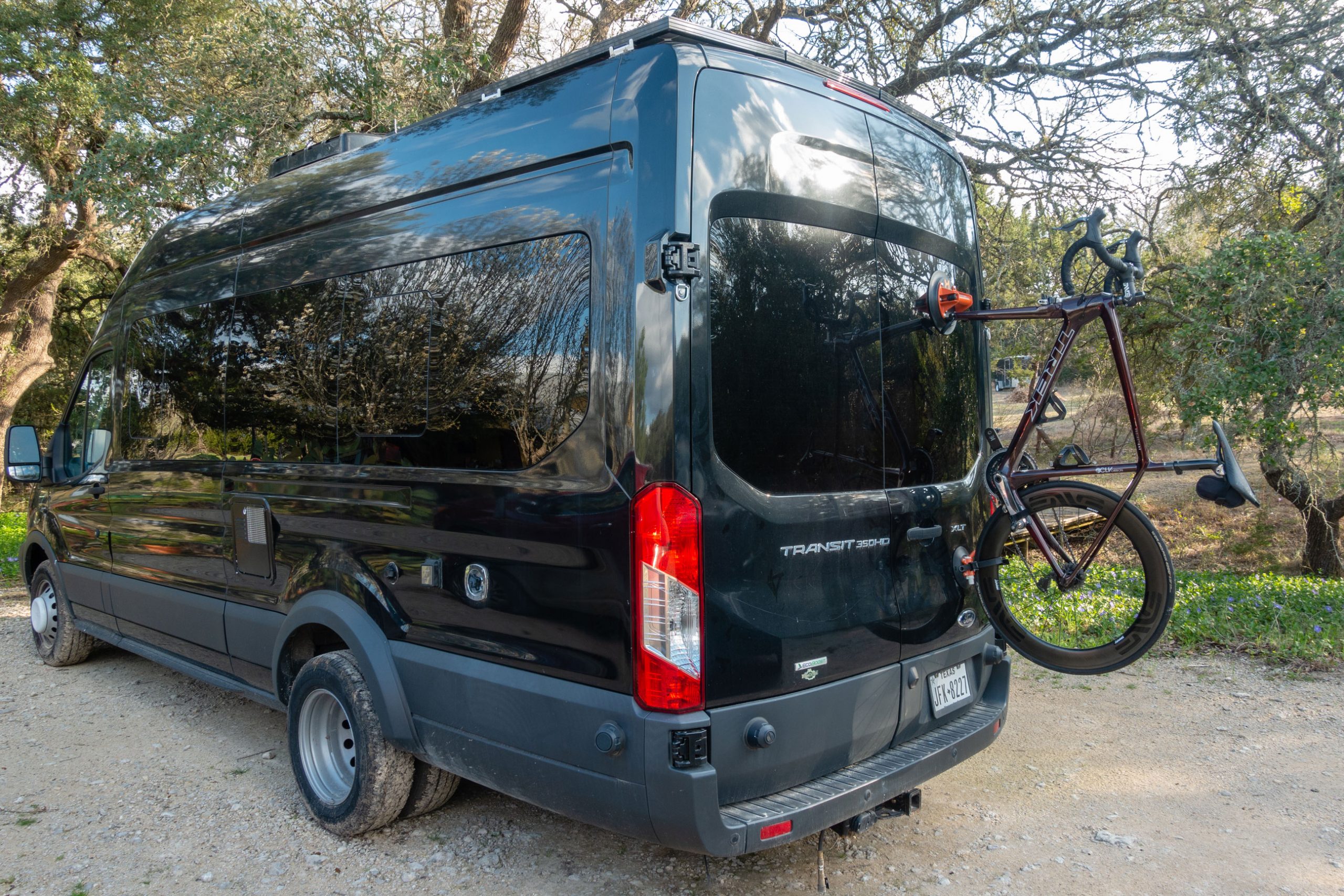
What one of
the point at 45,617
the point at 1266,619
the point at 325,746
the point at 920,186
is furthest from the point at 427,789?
the point at 1266,619

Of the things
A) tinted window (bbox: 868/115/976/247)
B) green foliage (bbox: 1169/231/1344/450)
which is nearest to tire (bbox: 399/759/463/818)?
tinted window (bbox: 868/115/976/247)

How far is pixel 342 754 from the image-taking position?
3771mm

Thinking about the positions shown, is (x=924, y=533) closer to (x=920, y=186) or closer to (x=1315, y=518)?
(x=920, y=186)

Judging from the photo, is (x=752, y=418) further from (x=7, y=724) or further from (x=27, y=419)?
(x=27, y=419)

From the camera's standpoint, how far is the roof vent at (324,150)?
13.3 ft

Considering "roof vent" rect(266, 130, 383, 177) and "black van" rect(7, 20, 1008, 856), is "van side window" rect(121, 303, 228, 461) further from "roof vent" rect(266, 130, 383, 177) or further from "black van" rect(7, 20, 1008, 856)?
"roof vent" rect(266, 130, 383, 177)

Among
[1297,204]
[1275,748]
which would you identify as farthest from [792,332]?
[1297,204]

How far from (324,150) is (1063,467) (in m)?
3.45

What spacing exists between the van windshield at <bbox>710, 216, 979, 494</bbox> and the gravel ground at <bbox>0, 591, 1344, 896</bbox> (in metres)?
1.41

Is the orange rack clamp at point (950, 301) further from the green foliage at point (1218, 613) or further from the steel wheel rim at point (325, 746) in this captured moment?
the steel wheel rim at point (325, 746)

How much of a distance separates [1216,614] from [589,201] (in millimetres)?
5786

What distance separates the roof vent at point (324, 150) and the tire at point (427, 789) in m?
2.56

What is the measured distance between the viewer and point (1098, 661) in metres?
3.30

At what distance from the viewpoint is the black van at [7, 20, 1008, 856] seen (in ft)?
8.64
